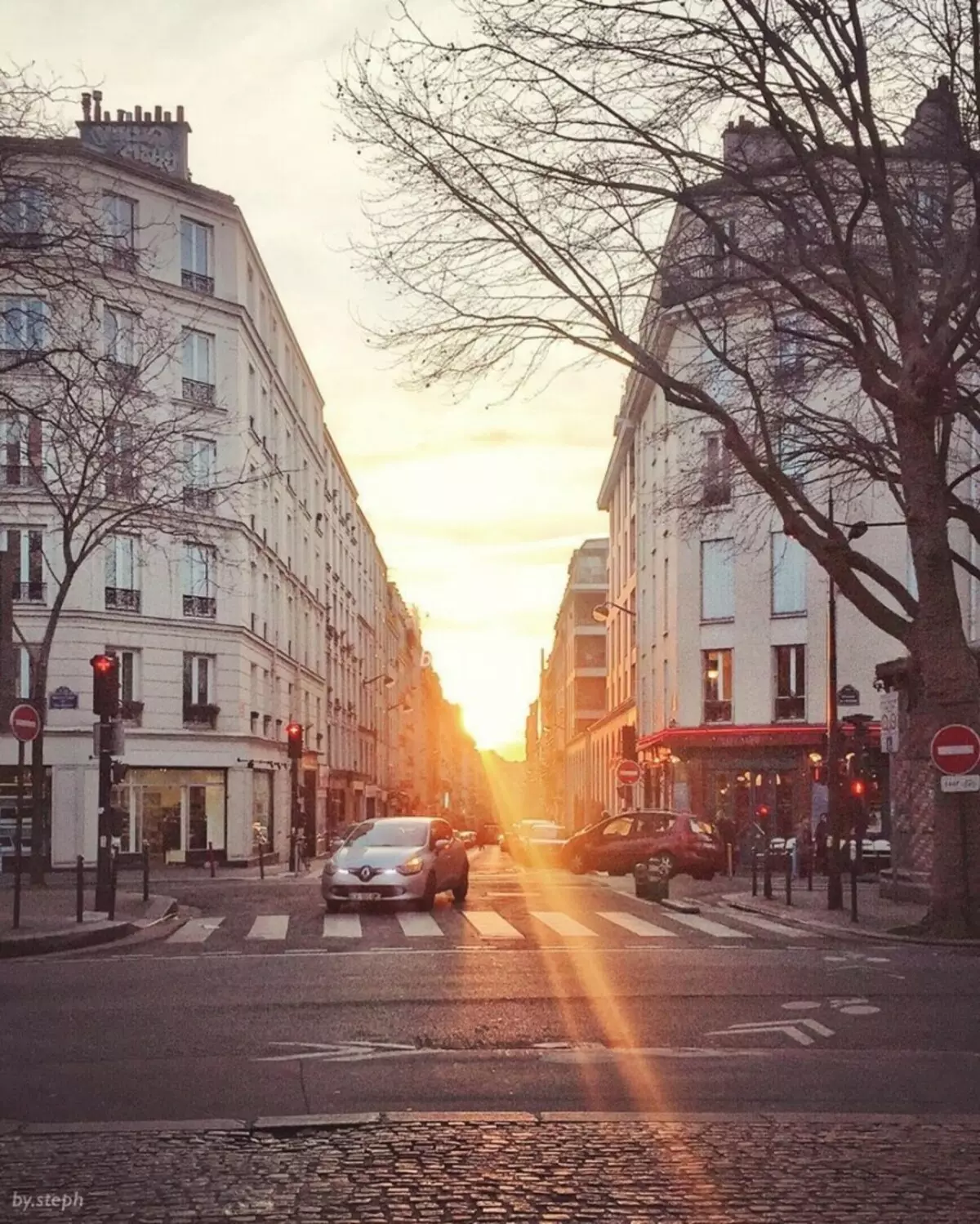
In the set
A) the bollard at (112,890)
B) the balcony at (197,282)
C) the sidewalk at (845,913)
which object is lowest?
the sidewalk at (845,913)

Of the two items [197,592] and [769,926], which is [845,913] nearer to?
[769,926]

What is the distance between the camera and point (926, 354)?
18047 millimetres

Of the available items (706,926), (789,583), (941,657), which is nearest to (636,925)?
(706,926)

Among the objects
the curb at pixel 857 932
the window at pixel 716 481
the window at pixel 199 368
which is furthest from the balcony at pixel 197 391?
the curb at pixel 857 932

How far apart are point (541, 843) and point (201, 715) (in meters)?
10.6

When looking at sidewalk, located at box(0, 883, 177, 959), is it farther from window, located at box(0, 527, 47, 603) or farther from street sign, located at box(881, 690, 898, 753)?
window, located at box(0, 527, 47, 603)

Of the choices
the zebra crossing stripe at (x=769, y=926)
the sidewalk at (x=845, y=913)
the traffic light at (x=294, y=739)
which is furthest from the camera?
the traffic light at (x=294, y=739)

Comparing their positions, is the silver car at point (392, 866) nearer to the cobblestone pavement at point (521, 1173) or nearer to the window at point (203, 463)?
the cobblestone pavement at point (521, 1173)

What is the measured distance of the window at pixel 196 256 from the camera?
1806 inches

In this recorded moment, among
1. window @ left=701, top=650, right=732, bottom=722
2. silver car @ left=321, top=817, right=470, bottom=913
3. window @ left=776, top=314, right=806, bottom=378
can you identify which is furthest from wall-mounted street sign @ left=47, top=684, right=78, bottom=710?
window @ left=776, top=314, right=806, bottom=378

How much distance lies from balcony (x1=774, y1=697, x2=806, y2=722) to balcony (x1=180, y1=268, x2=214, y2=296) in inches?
818

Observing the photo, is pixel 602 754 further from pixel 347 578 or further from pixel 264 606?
pixel 264 606

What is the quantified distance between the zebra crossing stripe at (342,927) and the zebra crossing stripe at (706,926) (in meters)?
4.10

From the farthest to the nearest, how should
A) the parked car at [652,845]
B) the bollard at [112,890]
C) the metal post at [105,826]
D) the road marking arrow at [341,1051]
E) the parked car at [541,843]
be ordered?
the parked car at [541,843] → the parked car at [652,845] → the metal post at [105,826] → the bollard at [112,890] → the road marking arrow at [341,1051]
